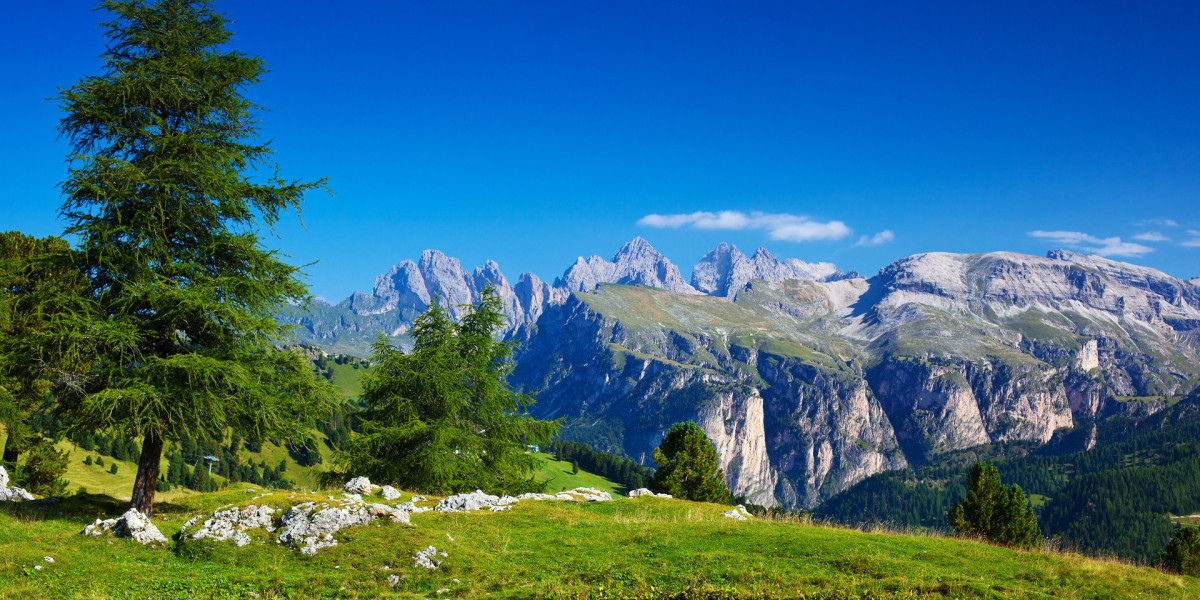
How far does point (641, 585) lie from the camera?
56.9ft

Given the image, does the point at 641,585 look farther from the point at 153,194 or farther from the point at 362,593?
the point at 153,194

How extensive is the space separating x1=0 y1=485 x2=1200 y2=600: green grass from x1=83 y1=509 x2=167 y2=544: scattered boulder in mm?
373

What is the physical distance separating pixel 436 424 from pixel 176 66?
20375mm

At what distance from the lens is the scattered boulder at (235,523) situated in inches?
773

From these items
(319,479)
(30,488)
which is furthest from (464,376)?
(30,488)

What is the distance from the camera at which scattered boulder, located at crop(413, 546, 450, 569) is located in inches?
739

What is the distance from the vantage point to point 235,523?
67.3 ft

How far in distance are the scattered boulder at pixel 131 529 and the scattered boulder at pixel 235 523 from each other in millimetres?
824

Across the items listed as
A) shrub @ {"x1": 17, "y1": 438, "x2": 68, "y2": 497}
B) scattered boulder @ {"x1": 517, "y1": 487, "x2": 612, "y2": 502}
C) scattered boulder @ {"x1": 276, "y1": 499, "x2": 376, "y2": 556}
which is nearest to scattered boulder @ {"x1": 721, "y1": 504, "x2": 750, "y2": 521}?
scattered boulder @ {"x1": 517, "y1": 487, "x2": 612, "y2": 502}

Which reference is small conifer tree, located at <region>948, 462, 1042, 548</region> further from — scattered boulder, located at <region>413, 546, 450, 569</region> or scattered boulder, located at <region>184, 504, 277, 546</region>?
scattered boulder, located at <region>184, 504, 277, 546</region>

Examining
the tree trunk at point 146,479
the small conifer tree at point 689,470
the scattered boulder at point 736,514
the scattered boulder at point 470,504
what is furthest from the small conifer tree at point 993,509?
the tree trunk at point 146,479

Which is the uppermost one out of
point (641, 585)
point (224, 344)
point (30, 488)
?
point (224, 344)

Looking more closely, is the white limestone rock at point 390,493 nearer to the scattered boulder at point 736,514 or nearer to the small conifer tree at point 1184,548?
the scattered boulder at point 736,514

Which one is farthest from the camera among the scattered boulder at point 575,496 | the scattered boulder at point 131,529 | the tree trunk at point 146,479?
the scattered boulder at point 575,496
